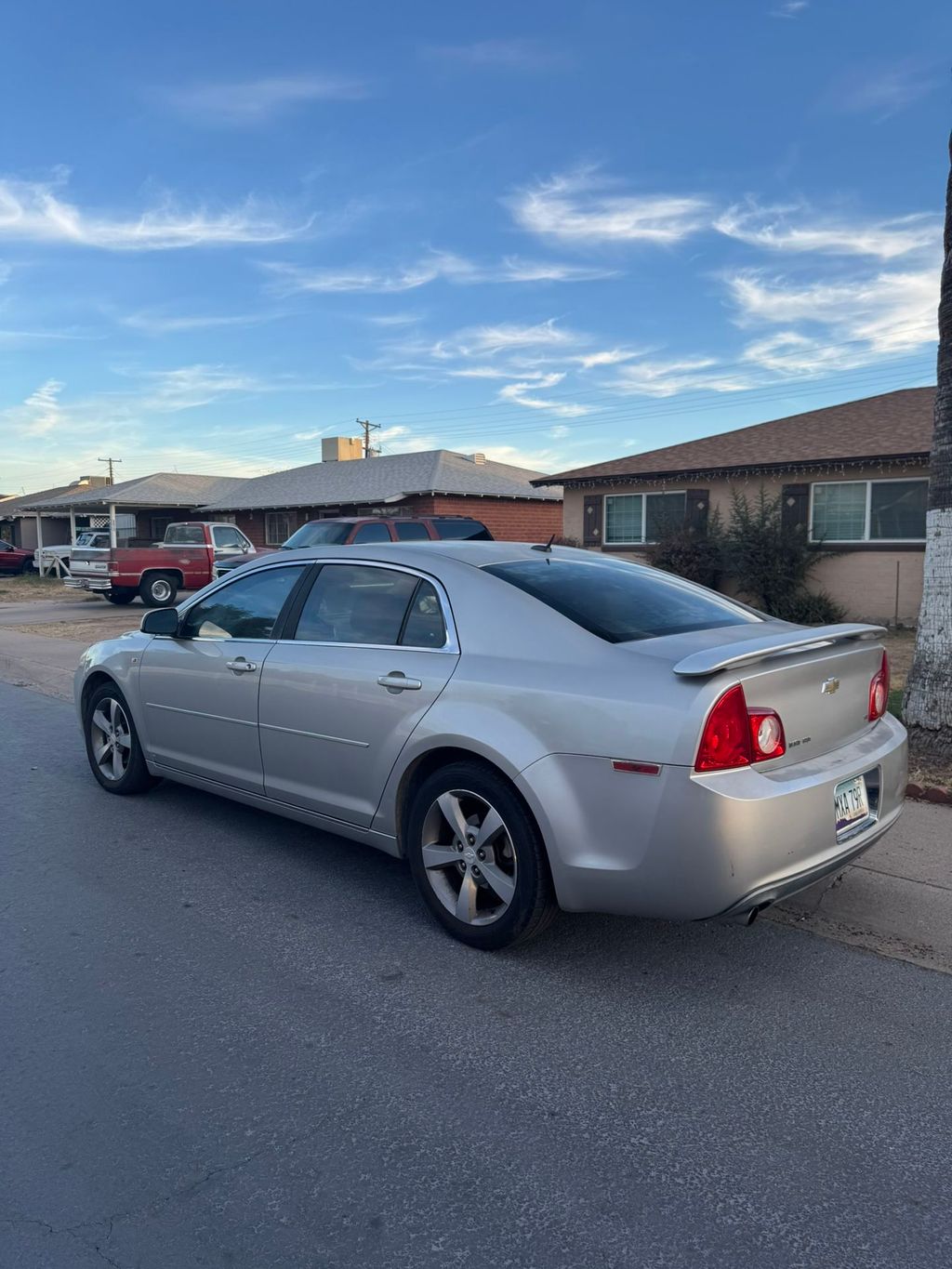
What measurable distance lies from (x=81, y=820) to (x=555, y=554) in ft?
10.6

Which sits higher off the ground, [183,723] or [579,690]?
[579,690]

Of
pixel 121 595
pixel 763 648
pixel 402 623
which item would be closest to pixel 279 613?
pixel 402 623

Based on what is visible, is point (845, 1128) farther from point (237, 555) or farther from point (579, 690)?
point (237, 555)

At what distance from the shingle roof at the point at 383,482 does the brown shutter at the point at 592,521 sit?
25.7 ft

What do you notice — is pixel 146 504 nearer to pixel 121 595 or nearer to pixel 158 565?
pixel 121 595

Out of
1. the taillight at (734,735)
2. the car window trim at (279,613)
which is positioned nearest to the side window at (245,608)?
the car window trim at (279,613)

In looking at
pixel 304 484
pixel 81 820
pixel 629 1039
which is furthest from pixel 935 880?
pixel 304 484

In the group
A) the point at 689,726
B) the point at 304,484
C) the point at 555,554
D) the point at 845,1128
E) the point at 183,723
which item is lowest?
the point at 845,1128

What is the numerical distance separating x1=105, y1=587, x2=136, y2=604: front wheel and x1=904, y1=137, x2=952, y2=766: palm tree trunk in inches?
744

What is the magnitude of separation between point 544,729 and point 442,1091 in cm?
126

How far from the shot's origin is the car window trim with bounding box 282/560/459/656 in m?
4.18

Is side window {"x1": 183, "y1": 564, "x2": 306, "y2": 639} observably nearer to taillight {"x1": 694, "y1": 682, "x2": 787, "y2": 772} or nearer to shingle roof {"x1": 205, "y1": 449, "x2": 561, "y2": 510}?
taillight {"x1": 694, "y1": 682, "x2": 787, "y2": 772}

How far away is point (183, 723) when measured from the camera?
216 inches

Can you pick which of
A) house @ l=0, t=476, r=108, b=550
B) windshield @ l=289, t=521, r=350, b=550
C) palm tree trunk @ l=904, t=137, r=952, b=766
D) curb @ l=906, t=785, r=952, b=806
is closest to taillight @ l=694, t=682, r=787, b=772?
curb @ l=906, t=785, r=952, b=806
